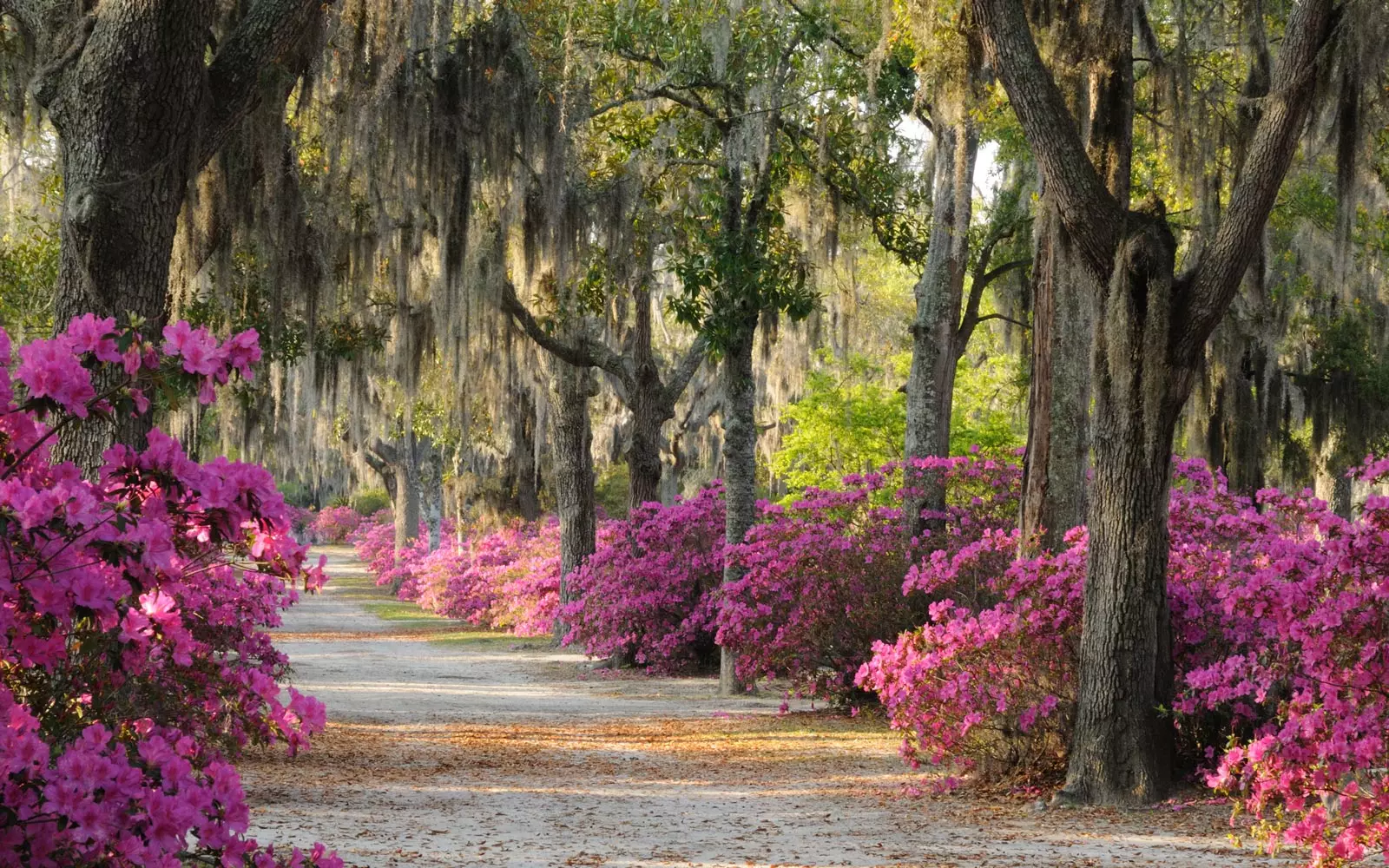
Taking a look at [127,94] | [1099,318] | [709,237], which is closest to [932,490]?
[709,237]

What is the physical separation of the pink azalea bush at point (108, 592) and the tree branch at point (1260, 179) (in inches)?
214

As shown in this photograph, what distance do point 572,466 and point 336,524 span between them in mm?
53906

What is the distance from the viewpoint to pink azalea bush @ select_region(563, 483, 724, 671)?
55.8 ft

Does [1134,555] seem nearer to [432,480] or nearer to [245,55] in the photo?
[245,55]

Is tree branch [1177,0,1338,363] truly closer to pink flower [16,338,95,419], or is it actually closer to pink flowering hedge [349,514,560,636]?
pink flower [16,338,95,419]

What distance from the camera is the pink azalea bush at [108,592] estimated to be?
305 centimetres

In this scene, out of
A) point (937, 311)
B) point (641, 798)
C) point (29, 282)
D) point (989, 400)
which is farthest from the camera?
point (989, 400)

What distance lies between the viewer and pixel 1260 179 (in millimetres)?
7555

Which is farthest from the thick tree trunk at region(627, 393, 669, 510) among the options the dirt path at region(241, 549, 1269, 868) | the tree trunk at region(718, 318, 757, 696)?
the dirt path at region(241, 549, 1269, 868)

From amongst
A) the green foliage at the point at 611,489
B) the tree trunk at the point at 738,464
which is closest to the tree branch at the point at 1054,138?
the tree trunk at the point at 738,464

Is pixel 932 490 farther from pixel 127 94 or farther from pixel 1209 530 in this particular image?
pixel 127 94

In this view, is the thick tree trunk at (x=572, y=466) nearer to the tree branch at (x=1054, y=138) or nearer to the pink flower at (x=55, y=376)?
the tree branch at (x=1054, y=138)

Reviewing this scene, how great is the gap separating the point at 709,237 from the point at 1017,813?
24.2 ft

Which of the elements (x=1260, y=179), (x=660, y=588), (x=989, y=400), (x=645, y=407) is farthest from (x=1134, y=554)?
(x=989, y=400)
